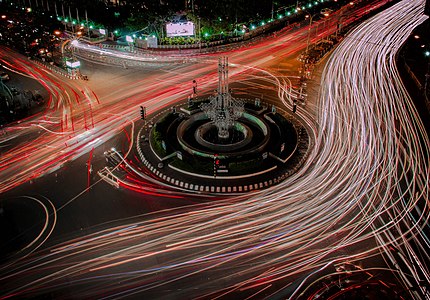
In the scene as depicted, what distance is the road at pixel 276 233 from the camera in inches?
848

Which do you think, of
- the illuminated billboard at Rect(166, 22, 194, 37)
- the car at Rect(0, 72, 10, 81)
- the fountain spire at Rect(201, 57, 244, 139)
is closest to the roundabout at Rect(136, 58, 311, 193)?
the fountain spire at Rect(201, 57, 244, 139)

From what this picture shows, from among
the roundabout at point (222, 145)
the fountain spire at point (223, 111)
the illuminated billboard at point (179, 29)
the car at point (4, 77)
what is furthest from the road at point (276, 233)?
the illuminated billboard at point (179, 29)

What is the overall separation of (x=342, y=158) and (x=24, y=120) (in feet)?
105

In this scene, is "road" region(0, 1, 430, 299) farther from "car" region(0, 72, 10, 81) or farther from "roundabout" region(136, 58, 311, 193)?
"car" region(0, 72, 10, 81)

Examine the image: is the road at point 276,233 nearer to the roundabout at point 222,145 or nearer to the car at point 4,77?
the roundabout at point 222,145

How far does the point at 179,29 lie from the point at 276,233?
150ft

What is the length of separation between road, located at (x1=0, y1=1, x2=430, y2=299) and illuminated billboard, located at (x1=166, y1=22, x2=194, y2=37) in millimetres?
29146

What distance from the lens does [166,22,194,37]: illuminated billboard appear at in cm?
6112

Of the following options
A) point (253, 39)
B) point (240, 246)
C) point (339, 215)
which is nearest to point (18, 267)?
point (240, 246)

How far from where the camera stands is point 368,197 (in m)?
27.5

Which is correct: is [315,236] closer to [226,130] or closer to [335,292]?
[335,292]

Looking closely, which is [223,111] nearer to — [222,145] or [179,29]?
[222,145]

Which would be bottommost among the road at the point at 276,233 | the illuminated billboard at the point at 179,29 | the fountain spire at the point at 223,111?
the road at the point at 276,233

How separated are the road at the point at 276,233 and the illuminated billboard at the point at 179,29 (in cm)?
2915
